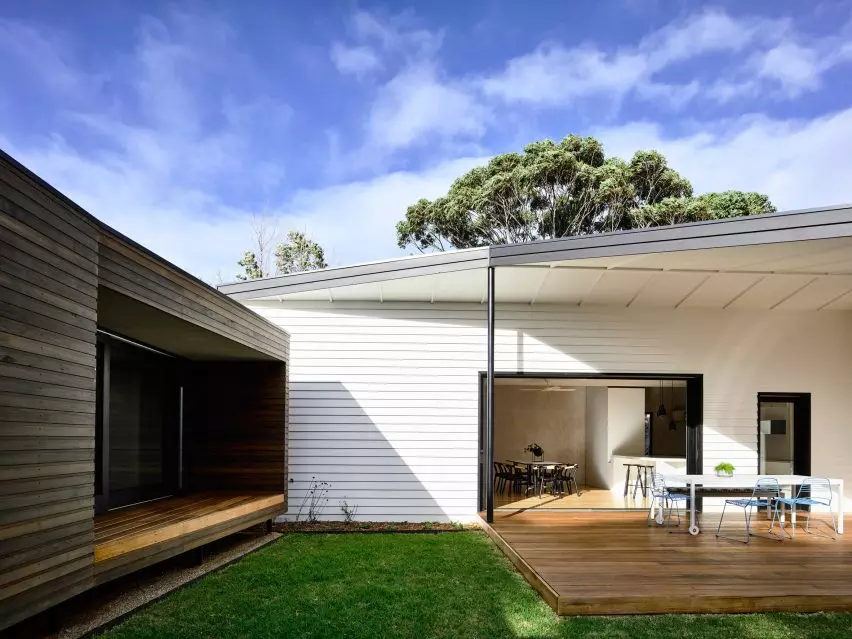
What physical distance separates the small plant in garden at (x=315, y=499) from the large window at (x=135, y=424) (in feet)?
5.80

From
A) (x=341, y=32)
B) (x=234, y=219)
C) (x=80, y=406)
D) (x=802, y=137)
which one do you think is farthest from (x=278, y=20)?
(x=802, y=137)

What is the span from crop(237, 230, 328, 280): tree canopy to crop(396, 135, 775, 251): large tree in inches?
215

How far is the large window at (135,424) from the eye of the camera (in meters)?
6.29

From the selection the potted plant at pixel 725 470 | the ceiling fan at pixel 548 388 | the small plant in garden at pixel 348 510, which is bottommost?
the small plant in garden at pixel 348 510

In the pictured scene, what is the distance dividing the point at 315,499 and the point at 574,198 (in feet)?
55.7

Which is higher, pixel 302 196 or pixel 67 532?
pixel 302 196

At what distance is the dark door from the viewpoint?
10109 mm

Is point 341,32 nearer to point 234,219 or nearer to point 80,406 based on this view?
point 234,219

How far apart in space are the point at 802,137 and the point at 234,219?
72.3 ft

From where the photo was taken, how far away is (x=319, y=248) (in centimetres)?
2709

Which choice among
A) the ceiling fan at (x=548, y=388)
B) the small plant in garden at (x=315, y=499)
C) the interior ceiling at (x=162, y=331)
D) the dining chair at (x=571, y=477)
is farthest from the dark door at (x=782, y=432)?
the interior ceiling at (x=162, y=331)

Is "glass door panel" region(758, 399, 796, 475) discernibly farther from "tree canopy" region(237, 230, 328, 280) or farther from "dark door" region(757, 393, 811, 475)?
"tree canopy" region(237, 230, 328, 280)

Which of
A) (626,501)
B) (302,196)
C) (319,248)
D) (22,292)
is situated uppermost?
(302,196)

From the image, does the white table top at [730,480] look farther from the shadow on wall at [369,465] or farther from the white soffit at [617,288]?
the shadow on wall at [369,465]
